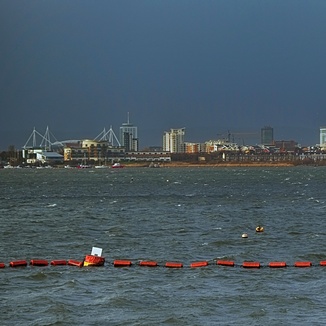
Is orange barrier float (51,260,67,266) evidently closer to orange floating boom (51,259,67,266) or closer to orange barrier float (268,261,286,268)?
orange floating boom (51,259,67,266)

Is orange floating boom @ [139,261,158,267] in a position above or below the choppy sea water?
above

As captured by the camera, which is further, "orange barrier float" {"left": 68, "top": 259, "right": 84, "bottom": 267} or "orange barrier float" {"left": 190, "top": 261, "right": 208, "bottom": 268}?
A: "orange barrier float" {"left": 68, "top": 259, "right": 84, "bottom": 267}

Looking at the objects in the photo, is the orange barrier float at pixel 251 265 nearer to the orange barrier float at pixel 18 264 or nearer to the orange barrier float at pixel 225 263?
the orange barrier float at pixel 225 263

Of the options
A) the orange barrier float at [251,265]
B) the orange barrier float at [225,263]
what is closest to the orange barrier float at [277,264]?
the orange barrier float at [251,265]

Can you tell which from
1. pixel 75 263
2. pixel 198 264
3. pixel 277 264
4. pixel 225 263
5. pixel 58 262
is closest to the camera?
pixel 277 264

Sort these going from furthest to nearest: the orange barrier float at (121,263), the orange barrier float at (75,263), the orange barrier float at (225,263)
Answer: the orange barrier float at (225,263) < the orange barrier float at (121,263) < the orange barrier float at (75,263)

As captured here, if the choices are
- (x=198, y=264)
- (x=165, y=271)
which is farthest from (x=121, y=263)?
(x=198, y=264)

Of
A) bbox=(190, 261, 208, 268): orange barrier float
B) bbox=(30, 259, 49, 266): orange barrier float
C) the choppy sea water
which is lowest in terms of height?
the choppy sea water

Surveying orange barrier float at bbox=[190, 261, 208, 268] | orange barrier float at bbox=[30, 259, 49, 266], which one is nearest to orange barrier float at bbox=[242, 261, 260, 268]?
orange barrier float at bbox=[190, 261, 208, 268]

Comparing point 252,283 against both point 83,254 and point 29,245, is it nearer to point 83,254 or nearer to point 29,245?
point 83,254

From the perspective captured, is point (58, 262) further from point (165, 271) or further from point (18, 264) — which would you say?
point (165, 271)

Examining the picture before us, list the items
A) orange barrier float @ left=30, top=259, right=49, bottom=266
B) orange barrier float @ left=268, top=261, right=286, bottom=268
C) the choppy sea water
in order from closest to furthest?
1. the choppy sea water
2. orange barrier float @ left=268, top=261, right=286, bottom=268
3. orange barrier float @ left=30, top=259, right=49, bottom=266

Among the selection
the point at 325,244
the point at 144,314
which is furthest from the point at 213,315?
the point at 325,244

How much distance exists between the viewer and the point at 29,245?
41.2 m
